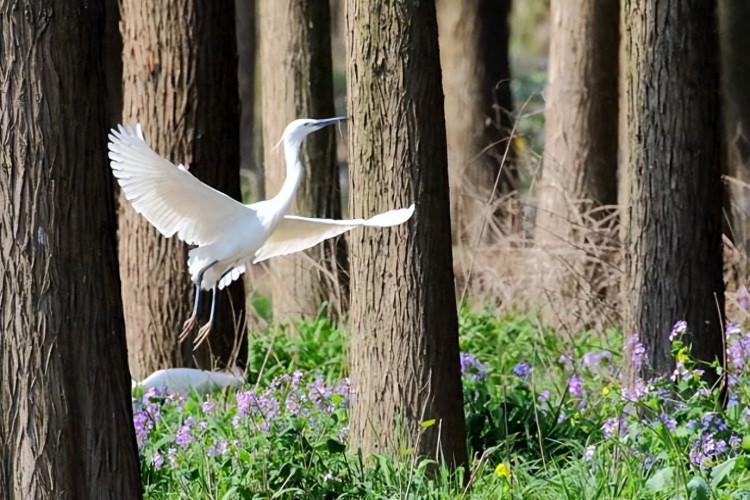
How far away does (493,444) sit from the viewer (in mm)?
6199

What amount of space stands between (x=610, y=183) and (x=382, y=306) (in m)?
6.62

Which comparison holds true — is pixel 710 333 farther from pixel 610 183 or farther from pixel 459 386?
pixel 610 183

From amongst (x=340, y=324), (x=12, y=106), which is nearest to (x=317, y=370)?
(x=340, y=324)

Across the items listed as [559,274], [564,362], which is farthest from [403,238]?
[559,274]

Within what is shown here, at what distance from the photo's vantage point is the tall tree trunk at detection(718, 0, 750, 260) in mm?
12297

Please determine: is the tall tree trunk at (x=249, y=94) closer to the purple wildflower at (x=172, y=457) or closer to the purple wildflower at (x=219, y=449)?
the purple wildflower at (x=172, y=457)

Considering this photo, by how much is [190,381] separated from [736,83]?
23.4ft

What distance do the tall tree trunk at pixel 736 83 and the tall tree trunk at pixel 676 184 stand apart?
19.9ft

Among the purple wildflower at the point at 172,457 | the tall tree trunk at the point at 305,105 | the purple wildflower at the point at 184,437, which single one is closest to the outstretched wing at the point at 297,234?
the purple wildflower at the point at 184,437

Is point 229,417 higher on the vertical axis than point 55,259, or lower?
lower

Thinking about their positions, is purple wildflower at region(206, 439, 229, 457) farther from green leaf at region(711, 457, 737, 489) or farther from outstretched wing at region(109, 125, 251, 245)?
green leaf at region(711, 457, 737, 489)

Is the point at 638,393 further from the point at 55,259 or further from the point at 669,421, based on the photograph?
the point at 55,259

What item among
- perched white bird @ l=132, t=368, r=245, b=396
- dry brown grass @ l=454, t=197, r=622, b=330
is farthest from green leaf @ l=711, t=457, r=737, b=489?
dry brown grass @ l=454, t=197, r=622, b=330

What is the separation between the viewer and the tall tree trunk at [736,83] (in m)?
12.3
